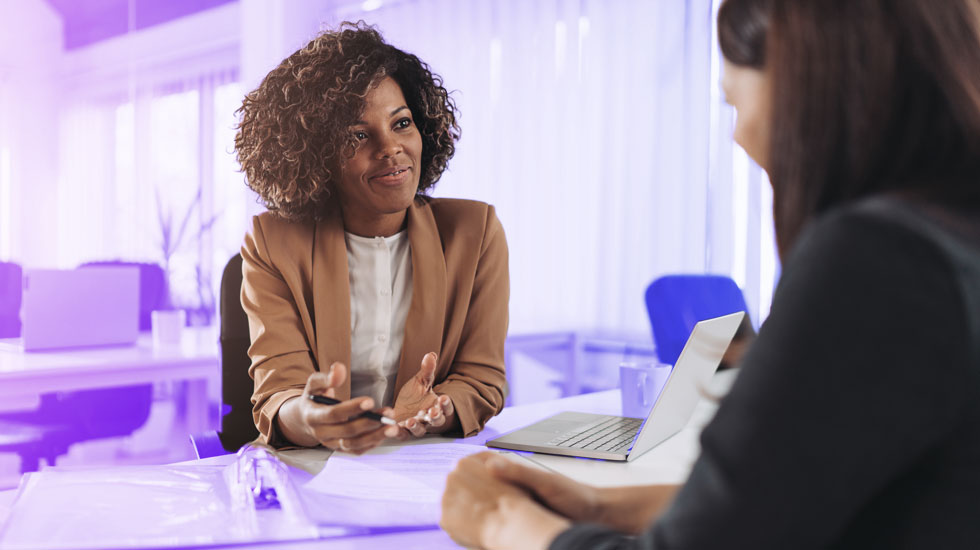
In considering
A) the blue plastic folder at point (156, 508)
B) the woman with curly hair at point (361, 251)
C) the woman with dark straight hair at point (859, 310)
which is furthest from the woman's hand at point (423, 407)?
the woman with dark straight hair at point (859, 310)

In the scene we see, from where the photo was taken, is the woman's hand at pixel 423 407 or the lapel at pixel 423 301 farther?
the lapel at pixel 423 301

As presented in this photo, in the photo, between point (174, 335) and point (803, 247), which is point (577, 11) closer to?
point (174, 335)

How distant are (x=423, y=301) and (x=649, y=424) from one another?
0.61 metres

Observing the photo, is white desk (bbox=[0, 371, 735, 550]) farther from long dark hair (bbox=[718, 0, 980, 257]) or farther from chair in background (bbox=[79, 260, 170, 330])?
chair in background (bbox=[79, 260, 170, 330])

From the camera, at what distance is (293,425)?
1224 millimetres

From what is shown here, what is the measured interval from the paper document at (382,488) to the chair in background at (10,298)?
Answer: 7.82 feet

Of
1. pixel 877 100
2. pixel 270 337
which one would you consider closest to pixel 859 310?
pixel 877 100

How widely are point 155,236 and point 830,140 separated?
3332 millimetres

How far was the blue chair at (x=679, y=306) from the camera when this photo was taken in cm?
242

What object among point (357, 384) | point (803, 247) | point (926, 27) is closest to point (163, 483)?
point (357, 384)

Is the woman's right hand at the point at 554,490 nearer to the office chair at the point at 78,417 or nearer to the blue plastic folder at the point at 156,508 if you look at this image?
the blue plastic folder at the point at 156,508

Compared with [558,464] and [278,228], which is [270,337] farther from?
[558,464]

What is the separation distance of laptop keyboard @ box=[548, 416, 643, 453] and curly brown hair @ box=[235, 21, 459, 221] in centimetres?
75

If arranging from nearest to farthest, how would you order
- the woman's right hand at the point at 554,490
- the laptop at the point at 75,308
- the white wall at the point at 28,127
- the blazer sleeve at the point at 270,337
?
1. the woman's right hand at the point at 554,490
2. the blazer sleeve at the point at 270,337
3. the laptop at the point at 75,308
4. the white wall at the point at 28,127
